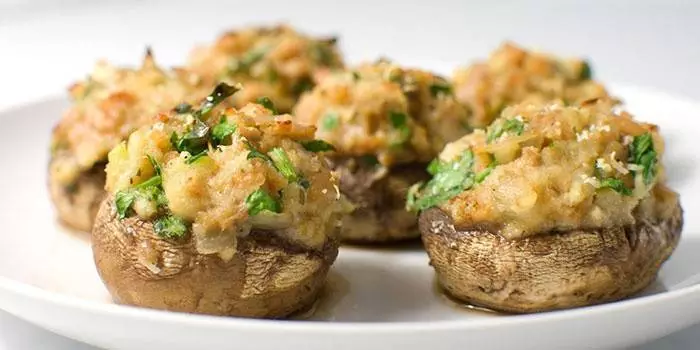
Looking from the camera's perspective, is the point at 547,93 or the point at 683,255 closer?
the point at 683,255

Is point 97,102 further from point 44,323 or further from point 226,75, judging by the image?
point 44,323

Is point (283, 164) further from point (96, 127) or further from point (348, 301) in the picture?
point (96, 127)

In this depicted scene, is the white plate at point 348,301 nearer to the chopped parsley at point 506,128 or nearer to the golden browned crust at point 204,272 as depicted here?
the golden browned crust at point 204,272

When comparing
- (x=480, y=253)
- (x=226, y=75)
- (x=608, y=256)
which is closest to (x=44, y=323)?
(x=480, y=253)

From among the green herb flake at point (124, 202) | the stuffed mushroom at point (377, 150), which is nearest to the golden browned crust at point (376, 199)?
the stuffed mushroom at point (377, 150)

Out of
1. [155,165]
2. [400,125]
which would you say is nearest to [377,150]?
[400,125]

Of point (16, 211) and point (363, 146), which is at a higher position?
point (363, 146)
